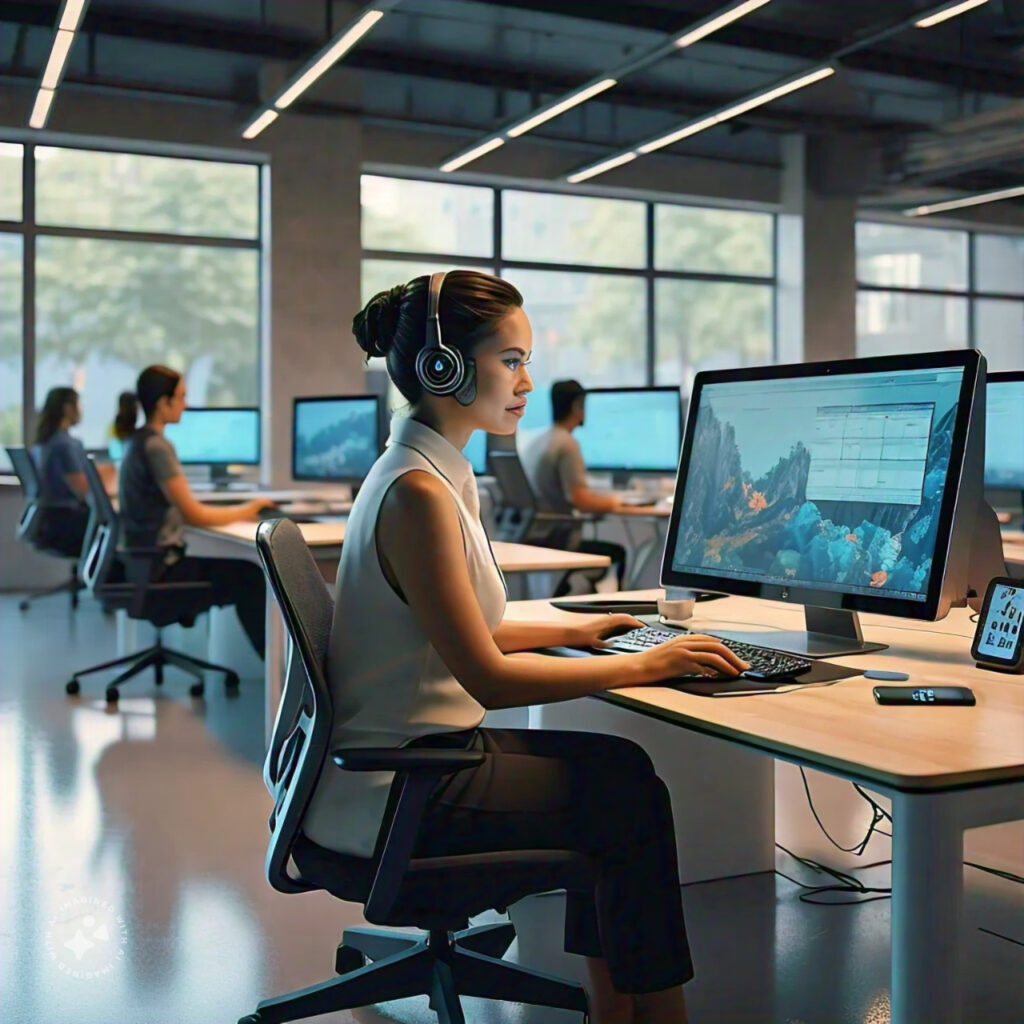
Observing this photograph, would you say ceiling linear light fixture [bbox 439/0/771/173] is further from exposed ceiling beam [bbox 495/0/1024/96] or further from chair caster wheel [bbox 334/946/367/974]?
chair caster wheel [bbox 334/946/367/974]

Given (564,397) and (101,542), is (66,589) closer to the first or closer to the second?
(101,542)

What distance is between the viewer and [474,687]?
63.5 inches

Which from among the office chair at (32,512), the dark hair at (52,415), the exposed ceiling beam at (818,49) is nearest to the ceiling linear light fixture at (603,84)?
the exposed ceiling beam at (818,49)

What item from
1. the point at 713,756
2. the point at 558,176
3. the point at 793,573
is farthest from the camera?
the point at 558,176

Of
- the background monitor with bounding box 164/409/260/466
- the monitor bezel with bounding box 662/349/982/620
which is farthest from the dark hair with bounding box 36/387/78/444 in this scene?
the monitor bezel with bounding box 662/349/982/620

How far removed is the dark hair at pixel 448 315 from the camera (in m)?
1.77

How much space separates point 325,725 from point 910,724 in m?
0.77

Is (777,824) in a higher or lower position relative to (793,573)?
lower

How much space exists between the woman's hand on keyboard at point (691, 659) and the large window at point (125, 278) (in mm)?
6983

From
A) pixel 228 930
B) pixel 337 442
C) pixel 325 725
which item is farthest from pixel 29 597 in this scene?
pixel 325 725

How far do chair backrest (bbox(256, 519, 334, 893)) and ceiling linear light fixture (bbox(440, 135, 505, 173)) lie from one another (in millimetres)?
6495

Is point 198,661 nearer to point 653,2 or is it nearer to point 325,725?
point 325,725

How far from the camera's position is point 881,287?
10648 millimetres

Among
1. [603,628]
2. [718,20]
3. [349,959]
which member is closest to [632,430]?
[718,20]
